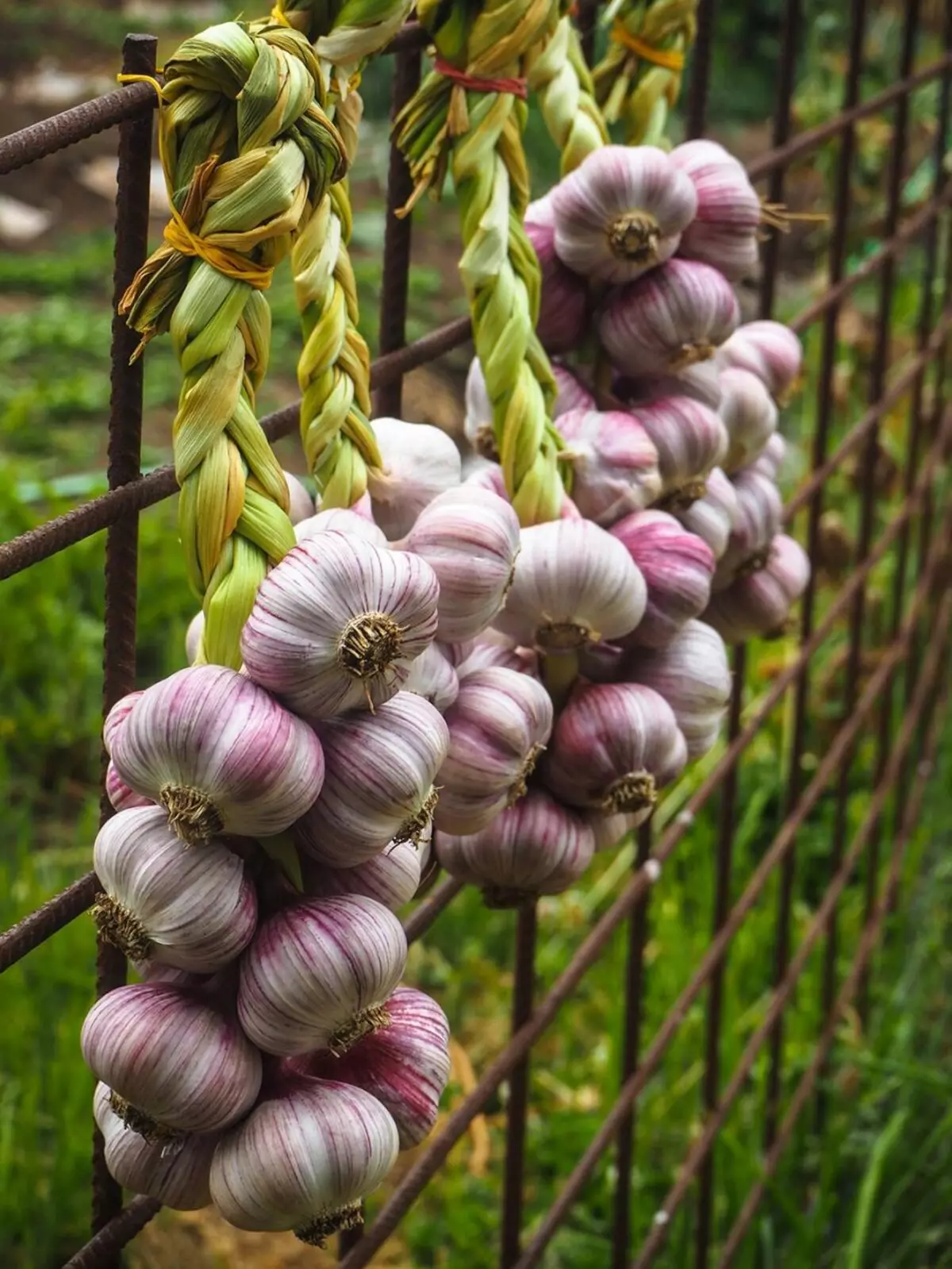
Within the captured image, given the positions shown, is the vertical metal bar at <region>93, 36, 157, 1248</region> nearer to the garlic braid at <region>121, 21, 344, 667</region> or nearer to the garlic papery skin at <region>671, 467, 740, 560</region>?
the garlic braid at <region>121, 21, 344, 667</region>

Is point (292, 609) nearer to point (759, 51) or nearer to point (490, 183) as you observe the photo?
point (490, 183)

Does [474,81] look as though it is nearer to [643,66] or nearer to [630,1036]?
[643,66]

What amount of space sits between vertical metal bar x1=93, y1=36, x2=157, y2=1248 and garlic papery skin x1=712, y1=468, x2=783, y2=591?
32 cm

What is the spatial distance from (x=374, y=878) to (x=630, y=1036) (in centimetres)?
62

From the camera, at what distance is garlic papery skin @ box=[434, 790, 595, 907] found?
24.6 inches

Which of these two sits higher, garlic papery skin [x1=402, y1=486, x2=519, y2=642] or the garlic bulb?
garlic papery skin [x1=402, y1=486, x2=519, y2=642]

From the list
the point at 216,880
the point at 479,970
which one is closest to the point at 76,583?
the point at 479,970

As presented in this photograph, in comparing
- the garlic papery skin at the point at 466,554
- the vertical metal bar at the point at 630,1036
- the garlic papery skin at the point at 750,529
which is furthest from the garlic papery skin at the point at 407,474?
the vertical metal bar at the point at 630,1036

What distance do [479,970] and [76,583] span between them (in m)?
1.12

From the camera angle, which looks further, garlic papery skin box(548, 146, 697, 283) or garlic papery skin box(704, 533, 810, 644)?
garlic papery skin box(704, 533, 810, 644)

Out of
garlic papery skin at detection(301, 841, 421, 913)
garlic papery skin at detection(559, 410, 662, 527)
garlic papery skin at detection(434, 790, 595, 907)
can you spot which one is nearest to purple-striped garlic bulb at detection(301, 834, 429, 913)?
garlic papery skin at detection(301, 841, 421, 913)

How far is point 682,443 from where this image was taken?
699 mm

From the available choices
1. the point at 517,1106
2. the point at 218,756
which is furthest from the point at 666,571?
the point at 517,1106

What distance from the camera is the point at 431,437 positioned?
595 mm
